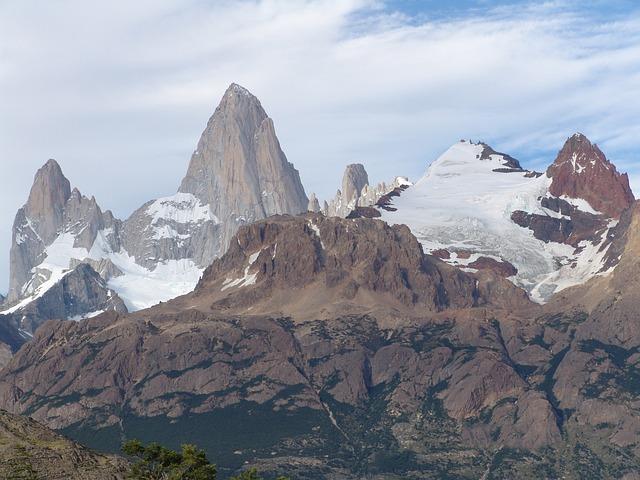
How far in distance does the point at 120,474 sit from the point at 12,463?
50.2 feet

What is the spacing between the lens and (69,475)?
19038cm

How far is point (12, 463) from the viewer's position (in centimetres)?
18938

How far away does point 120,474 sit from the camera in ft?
652

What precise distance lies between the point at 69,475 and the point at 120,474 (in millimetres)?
9788

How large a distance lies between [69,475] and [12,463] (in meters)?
6.99
